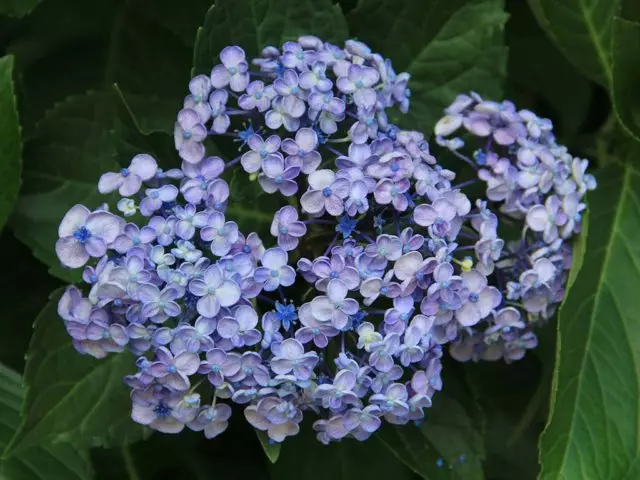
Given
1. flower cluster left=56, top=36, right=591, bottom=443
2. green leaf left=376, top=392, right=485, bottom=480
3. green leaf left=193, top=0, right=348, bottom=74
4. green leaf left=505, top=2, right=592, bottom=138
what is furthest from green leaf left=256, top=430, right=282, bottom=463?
green leaf left=505, top=2, right=592, bottom=138

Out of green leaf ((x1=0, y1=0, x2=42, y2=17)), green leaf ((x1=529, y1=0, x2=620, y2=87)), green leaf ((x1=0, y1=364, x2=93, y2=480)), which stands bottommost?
green leaf ((x1=0, y1=364, x2=93, y2=480))

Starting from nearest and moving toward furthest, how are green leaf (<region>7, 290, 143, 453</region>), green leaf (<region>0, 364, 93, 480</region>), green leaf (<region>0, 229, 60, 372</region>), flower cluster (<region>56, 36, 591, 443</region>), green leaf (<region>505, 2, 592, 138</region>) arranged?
flower cluster (<region>56, 36, 591, 443</region>) → green leaf (<region>7, 290, 143, 453</region>) → green leaf (<region>0, 364, 93, 480</region>) → green leaf (<region>0, 229, 60, 372</region>) → green leaf (<region>505, 2, 592, 138</region>)

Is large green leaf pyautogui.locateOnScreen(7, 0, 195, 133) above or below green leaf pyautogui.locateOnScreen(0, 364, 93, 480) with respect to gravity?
above

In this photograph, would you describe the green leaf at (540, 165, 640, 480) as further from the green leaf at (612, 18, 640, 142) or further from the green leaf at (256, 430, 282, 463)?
the green leaf at (256, 430, 282, 463)

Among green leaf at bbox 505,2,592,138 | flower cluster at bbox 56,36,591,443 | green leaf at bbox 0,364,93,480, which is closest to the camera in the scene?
flower cluster at bbox 56,36,591,443

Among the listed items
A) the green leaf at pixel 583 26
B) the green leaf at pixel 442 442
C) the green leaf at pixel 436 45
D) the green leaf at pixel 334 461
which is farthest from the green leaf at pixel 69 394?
the green leaf at pixel 583 26

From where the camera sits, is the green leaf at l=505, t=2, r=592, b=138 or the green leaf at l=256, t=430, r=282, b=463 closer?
→ the green leaf at l=256, t=430, r=282, b=463

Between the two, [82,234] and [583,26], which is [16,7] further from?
[583,26]

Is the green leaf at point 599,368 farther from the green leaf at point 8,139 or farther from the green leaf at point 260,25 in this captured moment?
the green leaf at point 8,139
